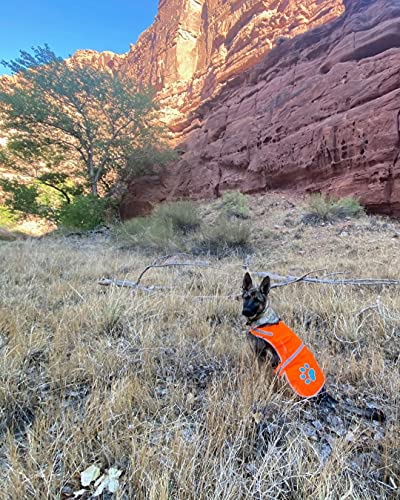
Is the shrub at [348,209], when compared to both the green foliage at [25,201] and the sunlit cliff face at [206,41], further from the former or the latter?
the green foliage at [25,201]

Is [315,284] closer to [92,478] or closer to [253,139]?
[92,478]

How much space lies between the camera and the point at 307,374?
1183mm

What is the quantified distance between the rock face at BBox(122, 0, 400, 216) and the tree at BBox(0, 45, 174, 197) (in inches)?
73.7

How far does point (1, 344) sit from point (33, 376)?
0.44 meters

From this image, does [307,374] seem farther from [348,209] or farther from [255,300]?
[348,209]

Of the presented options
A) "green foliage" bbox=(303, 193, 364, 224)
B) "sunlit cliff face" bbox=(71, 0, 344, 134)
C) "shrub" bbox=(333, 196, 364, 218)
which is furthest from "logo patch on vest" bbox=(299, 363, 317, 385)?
"sunlit cliff face" bbox=(71, 0, 344, 134)

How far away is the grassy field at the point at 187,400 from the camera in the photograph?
80 cm

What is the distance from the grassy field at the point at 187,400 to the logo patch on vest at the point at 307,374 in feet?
0.37

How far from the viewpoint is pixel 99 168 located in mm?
12500

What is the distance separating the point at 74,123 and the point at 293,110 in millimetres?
10031

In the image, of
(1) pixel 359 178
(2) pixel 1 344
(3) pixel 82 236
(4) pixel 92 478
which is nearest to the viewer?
(4) pixel 92 478

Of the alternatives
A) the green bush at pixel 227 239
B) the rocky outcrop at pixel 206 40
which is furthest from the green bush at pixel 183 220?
the rocky outcrop at pixel 206 40

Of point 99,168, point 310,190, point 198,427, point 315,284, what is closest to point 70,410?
point 198,427

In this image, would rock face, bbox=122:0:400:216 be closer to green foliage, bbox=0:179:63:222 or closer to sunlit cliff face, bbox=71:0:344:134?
sunlit cliff face, bbox=71:0:344:134
